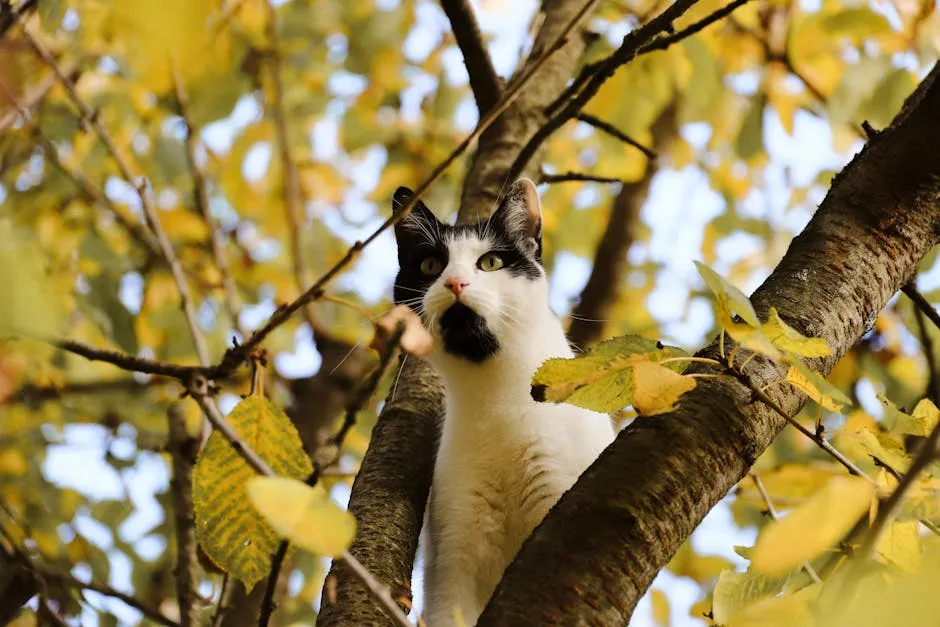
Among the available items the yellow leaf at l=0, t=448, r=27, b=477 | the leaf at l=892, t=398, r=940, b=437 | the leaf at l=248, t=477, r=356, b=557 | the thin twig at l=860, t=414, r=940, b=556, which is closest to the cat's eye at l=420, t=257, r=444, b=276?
the leaf at l=892, t=398, r=940, b=437

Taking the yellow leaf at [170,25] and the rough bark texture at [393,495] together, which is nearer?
the yellow leaf at [170,25]

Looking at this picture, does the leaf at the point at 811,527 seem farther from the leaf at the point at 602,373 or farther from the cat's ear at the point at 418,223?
the cat's ear at the point at 418,223

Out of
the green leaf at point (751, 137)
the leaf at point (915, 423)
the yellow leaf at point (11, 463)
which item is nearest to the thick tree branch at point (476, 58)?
the green leaf at point (751, 137)

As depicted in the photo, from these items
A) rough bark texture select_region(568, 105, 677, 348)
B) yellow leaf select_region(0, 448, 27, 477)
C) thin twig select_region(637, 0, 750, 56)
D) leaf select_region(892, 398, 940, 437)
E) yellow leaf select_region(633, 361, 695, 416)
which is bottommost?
yellow leaf select_region(633, 361, 695, 416)

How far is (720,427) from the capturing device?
1.17 m

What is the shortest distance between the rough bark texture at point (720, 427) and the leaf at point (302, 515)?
Answer: 1.08ft

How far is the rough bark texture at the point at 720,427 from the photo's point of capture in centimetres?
105

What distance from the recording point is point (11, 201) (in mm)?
4344

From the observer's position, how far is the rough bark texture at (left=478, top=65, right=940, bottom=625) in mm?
1046

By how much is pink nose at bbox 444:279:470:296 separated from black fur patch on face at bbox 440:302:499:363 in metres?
0.04

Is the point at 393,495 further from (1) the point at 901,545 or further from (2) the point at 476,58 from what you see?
(2) the point at 476,58

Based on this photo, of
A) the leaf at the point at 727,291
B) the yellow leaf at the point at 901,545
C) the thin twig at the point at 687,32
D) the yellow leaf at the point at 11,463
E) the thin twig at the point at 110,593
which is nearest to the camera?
the leaf at the point at 727,291

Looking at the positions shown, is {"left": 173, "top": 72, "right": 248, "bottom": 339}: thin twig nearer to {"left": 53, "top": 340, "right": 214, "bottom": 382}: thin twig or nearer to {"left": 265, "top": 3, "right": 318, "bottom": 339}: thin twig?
{"left": 265, "top": 3, "right": 318, "bottom": 339}: thin twig

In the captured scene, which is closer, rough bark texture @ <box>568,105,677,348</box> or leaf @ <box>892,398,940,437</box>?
leaf @ <box>892,398,940,437</box>
